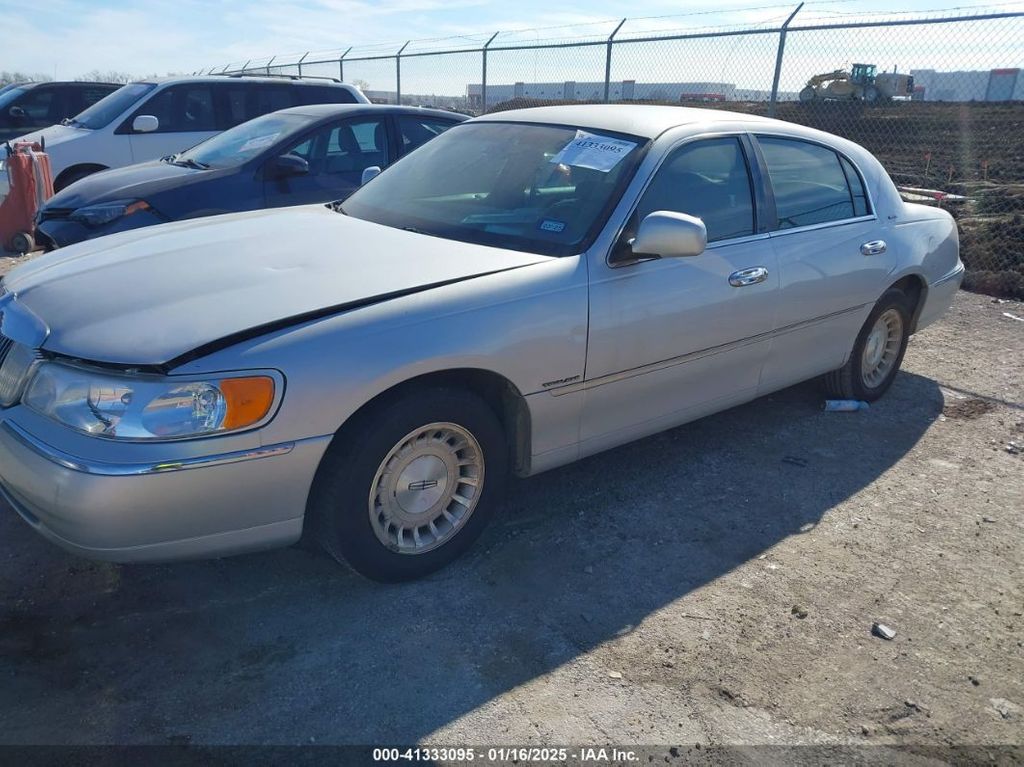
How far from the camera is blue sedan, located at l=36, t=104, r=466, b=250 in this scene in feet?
20.9

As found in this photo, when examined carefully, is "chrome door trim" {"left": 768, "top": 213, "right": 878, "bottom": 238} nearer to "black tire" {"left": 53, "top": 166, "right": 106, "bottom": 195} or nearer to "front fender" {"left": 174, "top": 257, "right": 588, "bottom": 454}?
"front fender" {"left": 174, "top": 257, "right": 588, "bottom": 454}

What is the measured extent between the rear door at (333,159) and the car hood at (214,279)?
2.88m

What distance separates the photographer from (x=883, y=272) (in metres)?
4.79

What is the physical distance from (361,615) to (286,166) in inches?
178

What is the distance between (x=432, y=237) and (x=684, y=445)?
1.87 m

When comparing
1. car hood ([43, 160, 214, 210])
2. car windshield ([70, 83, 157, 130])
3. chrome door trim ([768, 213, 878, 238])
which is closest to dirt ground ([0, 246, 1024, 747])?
chrome door trim ([768, 213, 878, 238])

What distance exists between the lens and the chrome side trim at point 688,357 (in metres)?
3.38

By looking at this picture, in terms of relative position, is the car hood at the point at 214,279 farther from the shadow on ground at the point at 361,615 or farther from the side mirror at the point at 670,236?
the shadow on ground at the point at 361,615

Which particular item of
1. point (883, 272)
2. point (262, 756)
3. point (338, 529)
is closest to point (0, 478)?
point (338, 529)

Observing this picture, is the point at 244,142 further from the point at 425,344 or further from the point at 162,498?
the point at 162,498

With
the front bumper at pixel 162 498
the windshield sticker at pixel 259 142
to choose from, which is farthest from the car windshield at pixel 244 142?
the front bumper at pixel 162 498

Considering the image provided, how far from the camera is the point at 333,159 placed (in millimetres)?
6996

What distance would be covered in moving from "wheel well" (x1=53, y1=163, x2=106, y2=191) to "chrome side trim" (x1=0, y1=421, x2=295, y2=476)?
789cm

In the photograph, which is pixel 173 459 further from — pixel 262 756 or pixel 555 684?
pixel 555 684
